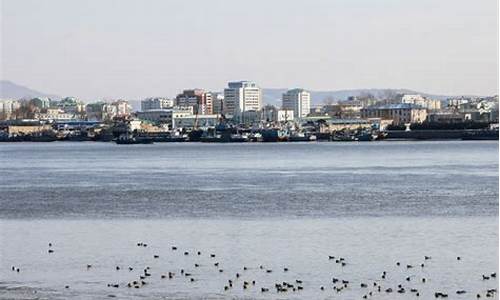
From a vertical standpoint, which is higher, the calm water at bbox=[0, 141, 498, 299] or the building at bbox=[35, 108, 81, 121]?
the calm water at bbox=[0, 141, 498, 299]

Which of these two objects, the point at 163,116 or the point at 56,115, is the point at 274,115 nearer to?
the point at 163,116

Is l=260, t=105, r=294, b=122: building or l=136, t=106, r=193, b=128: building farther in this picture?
l=260, t=105, r=294, b=122: building

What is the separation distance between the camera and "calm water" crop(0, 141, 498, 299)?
14906 millimetres

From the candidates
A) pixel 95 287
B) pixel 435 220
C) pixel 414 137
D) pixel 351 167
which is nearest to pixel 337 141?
pixel 414 137

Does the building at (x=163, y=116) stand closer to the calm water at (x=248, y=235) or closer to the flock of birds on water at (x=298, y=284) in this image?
the calm water at (x=248, y=235)

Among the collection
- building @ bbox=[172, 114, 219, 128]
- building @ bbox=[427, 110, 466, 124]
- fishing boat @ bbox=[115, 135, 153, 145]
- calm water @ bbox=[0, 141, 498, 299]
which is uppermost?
calm water @ bbox=[0, 141, 498, 299]

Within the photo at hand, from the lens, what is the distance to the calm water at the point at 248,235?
48.9ft

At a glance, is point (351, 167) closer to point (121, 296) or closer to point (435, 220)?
point (435, 220)

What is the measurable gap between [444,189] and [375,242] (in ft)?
44.7

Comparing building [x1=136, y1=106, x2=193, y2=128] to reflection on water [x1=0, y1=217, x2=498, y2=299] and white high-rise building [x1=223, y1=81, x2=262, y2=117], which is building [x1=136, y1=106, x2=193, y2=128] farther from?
reflection on water [x1=0, y1=217, x2=498, y2=299]

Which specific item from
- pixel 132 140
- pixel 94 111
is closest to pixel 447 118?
pixel 132 140

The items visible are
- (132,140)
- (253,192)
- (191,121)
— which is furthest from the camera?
A: (191,121)

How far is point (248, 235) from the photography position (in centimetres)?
1997

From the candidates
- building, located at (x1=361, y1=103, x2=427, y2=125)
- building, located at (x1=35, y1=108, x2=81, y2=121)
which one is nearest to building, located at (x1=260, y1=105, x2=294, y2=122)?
building, located at (x1=361, y1=103, x2=427, y2=125)
